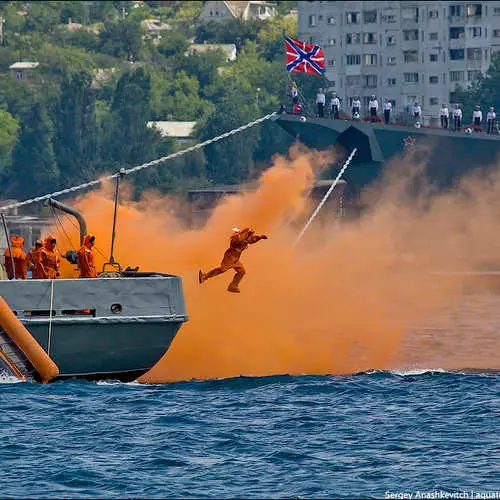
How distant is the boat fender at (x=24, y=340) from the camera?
3731 centimetres

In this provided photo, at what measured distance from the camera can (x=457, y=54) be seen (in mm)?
180250

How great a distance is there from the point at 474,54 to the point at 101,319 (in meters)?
144

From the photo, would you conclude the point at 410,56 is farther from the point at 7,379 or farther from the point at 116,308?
the point at 116,308

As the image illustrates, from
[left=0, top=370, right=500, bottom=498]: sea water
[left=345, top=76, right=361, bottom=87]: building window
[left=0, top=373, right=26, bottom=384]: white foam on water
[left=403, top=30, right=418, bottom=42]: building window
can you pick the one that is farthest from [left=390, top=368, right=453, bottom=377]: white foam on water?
[left=345, top=76, right=361, bottom=87]: building window

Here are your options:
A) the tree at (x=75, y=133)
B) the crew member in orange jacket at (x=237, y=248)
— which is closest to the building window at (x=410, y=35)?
the tree at (x=75, y=133)

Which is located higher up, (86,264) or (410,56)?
(410,56)

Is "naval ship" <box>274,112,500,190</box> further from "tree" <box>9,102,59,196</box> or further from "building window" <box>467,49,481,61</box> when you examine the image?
"building window" <box>467,49,481,61</box>

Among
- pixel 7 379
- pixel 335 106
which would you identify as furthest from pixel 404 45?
pixel 7 379

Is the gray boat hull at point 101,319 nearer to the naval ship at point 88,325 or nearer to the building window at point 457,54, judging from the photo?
the naval ship at point 88,325

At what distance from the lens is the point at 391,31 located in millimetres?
185375

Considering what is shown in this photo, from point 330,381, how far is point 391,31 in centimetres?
14691

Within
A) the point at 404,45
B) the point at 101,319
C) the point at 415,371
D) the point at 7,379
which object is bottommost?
the point at 415,371

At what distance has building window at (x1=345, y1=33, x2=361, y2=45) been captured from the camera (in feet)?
620

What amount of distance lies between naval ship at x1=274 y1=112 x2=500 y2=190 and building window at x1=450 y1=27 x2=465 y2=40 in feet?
237
